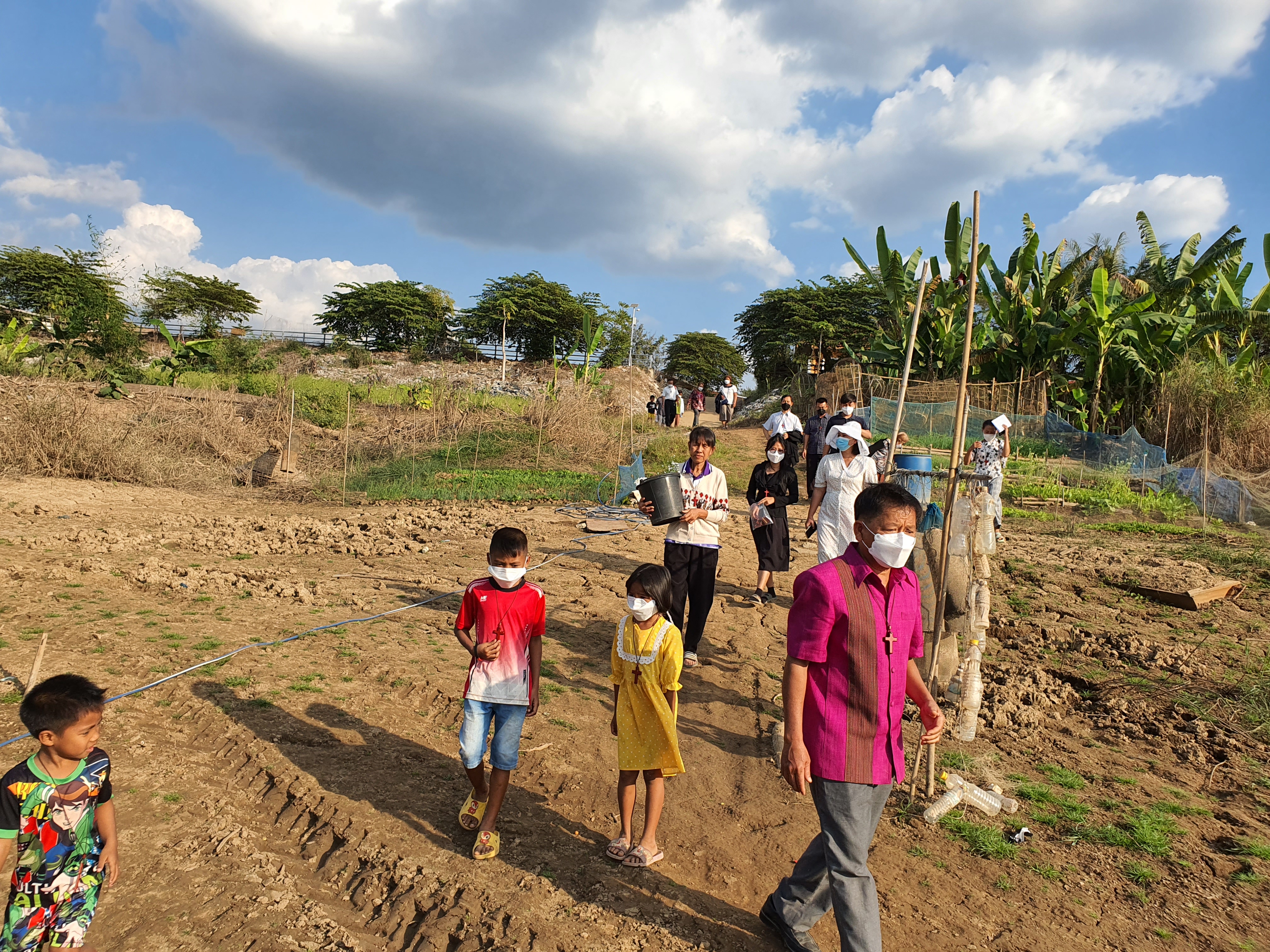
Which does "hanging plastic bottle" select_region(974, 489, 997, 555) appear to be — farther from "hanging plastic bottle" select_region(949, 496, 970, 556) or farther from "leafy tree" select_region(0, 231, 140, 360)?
"leafy tree" select_region(0, 231, 140, 360)

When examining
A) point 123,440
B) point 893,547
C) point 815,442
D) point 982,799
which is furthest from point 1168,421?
point 123,440

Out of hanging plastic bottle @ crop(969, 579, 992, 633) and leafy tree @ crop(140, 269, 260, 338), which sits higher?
leafy tree @ crop(140, 269, 260, 338)

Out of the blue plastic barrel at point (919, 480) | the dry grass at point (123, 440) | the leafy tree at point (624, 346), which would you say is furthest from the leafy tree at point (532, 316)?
the blue plastic barrel at point (919, 480)

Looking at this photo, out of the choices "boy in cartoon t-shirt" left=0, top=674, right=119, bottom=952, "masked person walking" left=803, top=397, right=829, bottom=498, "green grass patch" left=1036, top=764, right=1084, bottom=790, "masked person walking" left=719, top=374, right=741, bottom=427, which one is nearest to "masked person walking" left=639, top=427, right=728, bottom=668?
"green grass patch" left=1036, top=764, right=1084, bottom=790

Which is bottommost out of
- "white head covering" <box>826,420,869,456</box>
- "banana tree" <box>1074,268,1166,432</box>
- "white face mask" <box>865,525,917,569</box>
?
"white face mask" <box>865,525,917,569</box>

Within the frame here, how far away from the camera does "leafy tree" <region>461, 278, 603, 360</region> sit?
39.9 m

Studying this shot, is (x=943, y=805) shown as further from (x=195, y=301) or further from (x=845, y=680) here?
(x=195, y=301)

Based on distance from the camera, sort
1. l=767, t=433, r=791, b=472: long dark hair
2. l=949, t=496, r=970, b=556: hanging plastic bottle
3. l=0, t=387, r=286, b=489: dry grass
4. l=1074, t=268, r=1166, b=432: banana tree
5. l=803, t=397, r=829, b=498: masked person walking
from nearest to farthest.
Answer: l=949, t=496, r=970, b=556: hanging plastic bottle, l=767, t=433, r=791, b=472: long dark hair, l=803, t=397, r=829, b=498: masked person walking, l=0, t=387, r=286, b=489: dry grass, l=1074, t=268, r=1166, b=432: banana tree

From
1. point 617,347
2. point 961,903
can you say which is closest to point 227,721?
point 961,903

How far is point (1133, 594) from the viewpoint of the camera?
24.6 ft

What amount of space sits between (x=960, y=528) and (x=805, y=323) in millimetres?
32029

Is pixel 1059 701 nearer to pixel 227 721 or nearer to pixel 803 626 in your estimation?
pixel 803 626

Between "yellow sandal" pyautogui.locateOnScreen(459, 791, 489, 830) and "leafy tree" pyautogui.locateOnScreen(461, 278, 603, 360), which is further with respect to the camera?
"leafy tree" pyautogui.locateOnScreen(461, 278, 603, 360)

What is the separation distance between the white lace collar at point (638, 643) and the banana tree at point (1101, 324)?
57.8ft
